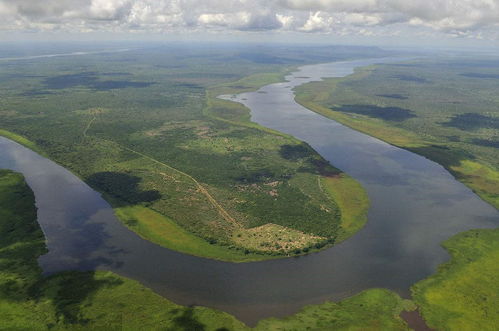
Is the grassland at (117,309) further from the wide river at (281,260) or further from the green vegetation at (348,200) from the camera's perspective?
the green vegetation at (348,200)

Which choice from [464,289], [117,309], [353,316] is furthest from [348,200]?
[117,309]

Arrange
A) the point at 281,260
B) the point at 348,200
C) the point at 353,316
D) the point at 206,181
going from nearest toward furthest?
the point at 353,316, the point at 281,260, the point at 348,200, the point at 206,181

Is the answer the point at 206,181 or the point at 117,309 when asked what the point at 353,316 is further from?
the point at 206,181

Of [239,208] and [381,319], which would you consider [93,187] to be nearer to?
[239,208]

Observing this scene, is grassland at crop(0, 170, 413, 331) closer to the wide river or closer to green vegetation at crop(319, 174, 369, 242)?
the wide river

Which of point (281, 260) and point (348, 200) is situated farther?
point (348, 200)
